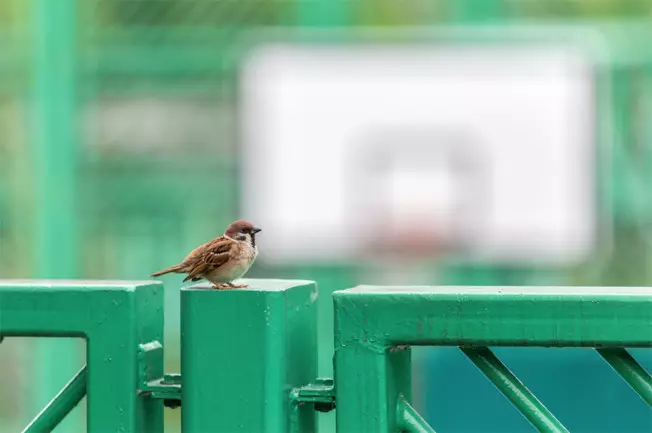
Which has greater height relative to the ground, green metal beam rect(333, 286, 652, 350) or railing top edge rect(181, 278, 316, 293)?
railing top edge rect(181, 278, 316, 293)

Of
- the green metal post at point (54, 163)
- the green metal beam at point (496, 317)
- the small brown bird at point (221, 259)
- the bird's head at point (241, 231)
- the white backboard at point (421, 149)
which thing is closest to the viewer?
the green metal beam at point (496, 317)

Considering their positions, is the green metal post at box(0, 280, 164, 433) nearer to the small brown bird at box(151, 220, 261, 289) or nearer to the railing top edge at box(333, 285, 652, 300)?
the railing top edge at box(333, 285, 652, 300)

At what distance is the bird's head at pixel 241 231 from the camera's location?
2.61m

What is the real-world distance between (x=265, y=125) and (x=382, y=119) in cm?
113

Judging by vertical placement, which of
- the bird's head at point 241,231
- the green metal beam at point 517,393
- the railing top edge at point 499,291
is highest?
the bird's head at point 241,231

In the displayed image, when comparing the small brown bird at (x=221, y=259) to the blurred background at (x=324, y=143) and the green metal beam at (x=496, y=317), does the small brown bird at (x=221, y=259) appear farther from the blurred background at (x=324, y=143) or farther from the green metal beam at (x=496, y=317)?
the blurred background at (x=324, y=143)

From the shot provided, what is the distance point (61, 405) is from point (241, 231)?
0.89m

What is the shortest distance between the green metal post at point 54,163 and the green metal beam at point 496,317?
1074cm

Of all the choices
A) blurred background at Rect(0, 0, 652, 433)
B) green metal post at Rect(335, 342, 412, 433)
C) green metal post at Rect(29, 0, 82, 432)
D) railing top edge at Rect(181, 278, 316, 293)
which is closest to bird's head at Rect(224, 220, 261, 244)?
railing top edge at Rect(181, 278, 316, 293)

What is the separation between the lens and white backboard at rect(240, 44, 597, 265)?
38.4 feet

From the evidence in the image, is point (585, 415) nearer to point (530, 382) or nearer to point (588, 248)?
point (530, 382)

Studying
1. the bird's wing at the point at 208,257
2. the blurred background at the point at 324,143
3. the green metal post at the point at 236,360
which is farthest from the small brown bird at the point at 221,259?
the blurred background at the point at 324,143

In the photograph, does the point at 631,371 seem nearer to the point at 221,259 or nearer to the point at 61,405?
the point at 61,405

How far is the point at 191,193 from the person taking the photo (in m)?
13.1
